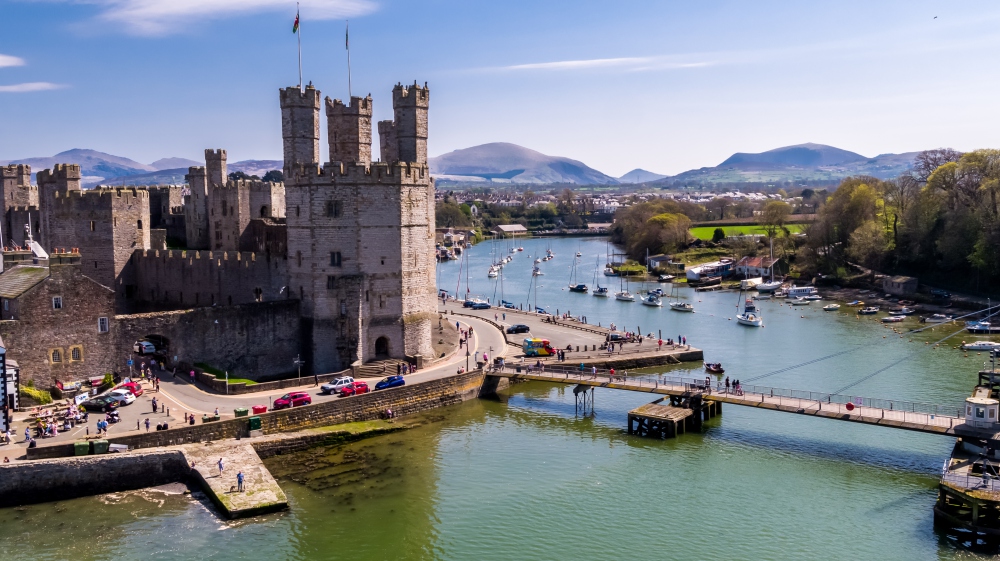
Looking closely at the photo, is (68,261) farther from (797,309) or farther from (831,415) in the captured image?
(797,309)

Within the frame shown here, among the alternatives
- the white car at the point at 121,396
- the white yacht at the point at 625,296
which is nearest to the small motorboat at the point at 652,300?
the white yacht at the point at 625,296

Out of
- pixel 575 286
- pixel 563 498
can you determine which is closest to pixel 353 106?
pixel 563 498

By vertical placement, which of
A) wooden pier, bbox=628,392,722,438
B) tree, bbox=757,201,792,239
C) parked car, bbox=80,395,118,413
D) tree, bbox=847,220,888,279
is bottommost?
wooden pier, bbox=628,392,722,438

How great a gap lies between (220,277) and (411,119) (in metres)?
13.8

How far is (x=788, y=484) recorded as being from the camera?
34.1 m

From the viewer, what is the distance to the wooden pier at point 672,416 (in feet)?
132

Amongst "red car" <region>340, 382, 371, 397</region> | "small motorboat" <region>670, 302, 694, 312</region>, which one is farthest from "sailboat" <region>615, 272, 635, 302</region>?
"red car" <region>340, 382, 371, 397</region>

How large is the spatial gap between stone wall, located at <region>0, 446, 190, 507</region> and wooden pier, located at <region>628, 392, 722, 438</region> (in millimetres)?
19760

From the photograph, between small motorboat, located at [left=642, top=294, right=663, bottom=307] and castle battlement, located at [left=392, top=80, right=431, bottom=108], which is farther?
small motorboat, located at [left=642, top=294, right=663, bottom=307]

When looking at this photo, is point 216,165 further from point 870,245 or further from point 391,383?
point 870,245

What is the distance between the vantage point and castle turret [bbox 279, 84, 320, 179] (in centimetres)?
4884

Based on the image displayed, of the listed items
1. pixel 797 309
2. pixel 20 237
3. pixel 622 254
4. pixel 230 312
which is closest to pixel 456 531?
pixel 230 312

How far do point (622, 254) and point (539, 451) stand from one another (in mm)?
104323

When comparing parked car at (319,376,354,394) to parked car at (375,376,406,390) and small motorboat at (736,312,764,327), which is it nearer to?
parked car at (375,376,406,390)
